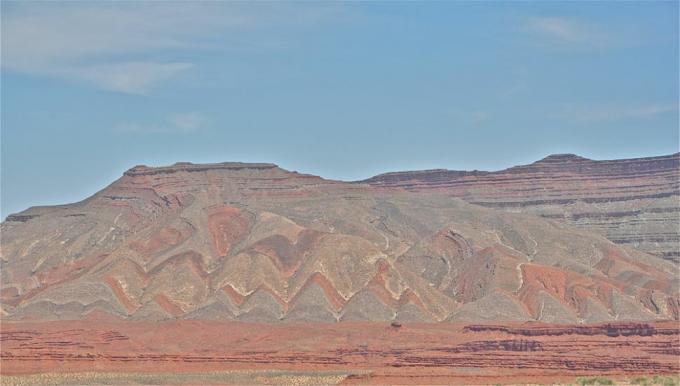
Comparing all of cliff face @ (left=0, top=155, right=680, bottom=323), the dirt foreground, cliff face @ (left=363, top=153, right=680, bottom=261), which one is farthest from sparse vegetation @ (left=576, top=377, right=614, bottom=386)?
cliff face @ (left=363, top=153, right=680, bottom=261)

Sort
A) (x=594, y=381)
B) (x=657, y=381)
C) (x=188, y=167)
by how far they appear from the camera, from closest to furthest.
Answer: (x=657, y=381) → (x=594, y=381) → (x=188, y=167)

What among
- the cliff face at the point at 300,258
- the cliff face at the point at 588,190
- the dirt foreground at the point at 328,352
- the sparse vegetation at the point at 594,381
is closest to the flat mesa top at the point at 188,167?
the cliff face at the point at 300,258

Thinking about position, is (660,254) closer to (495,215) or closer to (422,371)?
(495,215)

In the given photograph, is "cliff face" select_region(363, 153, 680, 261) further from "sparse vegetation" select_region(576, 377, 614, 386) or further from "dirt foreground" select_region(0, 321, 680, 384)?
"sparse vegetation" select_region(576, 377, 614, 386)

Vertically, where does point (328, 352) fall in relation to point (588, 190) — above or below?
below

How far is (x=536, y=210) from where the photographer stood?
6570 inches

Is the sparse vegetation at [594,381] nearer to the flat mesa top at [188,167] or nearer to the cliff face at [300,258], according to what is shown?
the cliff face at [300,258]

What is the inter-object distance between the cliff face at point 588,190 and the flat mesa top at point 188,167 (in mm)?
16702

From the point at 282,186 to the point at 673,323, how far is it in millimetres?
76612

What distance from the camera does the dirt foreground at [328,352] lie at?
71.8 m

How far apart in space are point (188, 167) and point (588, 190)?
50019 mm

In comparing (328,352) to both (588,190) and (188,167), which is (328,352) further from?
(588,190)

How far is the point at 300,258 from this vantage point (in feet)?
387

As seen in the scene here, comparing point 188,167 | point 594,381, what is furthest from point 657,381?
point 188,167
